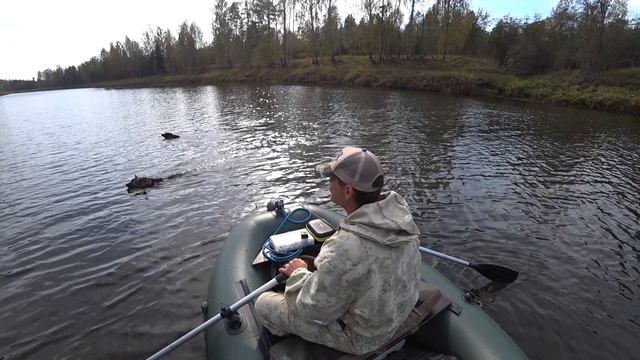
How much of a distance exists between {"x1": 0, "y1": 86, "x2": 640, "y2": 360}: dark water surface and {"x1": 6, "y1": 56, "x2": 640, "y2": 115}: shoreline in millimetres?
7235

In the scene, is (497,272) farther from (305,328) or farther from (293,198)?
(293,198)

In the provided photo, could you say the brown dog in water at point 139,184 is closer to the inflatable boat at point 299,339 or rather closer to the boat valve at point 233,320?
the inflatable boat at point 299,339

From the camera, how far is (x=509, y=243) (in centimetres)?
777

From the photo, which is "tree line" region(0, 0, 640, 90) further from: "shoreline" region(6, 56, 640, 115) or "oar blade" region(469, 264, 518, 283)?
"oar blade" region(469, 264, 518, 283)

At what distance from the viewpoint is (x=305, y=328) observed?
10.2ft

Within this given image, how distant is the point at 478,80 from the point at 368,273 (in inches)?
1414

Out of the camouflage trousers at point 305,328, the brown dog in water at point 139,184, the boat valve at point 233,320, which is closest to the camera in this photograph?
the camouflage trousers at point 305,328

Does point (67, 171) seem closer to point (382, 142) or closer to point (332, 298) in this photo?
point (382, 142)

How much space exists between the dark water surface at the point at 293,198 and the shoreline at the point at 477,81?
723 cm

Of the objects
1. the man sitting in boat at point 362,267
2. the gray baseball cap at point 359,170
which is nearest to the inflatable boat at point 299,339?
the man sitting in boat at point 362,267

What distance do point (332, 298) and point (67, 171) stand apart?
14.7 meters

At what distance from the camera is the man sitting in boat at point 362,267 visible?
2.62 m

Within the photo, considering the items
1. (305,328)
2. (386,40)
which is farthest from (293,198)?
(386,40)

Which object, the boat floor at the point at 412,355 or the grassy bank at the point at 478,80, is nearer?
the boat floor at the point at 412,355
